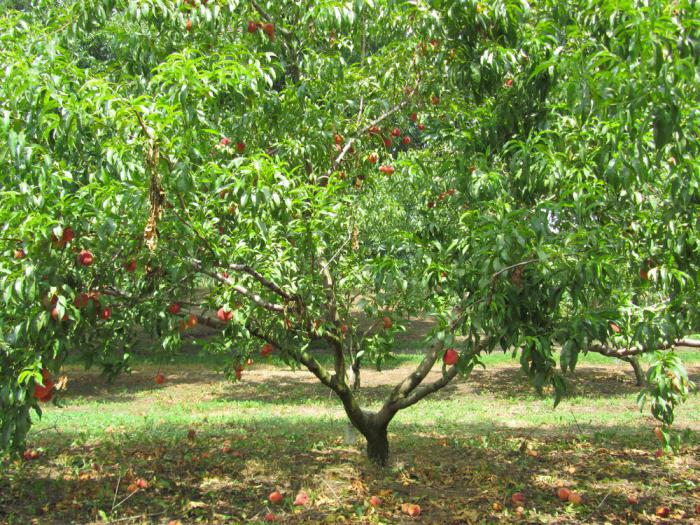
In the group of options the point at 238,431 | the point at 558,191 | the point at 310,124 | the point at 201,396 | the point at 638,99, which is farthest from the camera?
the point at 201,396

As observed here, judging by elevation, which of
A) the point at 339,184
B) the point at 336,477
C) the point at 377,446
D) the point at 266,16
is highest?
the point at 266,16

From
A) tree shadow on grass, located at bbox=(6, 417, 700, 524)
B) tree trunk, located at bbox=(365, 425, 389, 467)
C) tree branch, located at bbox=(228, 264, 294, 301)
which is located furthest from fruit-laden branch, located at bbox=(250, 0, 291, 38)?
tree shadow on grass, located at bbox=(6, 417, 700, 524)

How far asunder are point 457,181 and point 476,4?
1.20m

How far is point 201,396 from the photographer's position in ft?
40.4

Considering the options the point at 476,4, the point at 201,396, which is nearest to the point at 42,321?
the point at 476,4

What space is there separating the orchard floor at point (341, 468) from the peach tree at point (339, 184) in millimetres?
849

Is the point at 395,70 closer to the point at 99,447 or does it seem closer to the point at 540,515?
the point at 540,515

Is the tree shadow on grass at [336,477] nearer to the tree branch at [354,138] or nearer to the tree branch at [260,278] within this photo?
the tree branch at [260,278]

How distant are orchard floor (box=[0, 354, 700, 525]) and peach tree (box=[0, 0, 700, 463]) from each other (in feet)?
2.78

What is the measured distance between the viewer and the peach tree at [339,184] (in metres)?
3.14

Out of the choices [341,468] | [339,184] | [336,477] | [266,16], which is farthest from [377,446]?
[266,16]

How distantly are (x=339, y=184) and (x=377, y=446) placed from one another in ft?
9.52

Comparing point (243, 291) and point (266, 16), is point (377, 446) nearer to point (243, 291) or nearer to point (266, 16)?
point (243, 291)

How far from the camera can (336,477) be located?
545 centimetres
